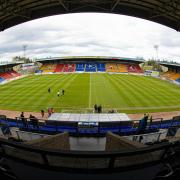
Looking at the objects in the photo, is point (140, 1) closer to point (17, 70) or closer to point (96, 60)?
point (17, 70)

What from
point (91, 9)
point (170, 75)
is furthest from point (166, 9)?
point (170, 75)

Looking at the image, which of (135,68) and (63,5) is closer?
(63,5)

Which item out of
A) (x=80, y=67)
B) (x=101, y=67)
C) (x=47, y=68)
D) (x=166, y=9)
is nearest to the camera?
(x=166, y=9)

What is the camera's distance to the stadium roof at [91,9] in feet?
33.5

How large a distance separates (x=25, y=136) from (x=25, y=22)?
6.80 metres

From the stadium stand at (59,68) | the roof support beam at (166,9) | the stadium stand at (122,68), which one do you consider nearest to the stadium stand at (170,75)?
the stadium stand at (122,68)

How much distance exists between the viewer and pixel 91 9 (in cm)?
1130

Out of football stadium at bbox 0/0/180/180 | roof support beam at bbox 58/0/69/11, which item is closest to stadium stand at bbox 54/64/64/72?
football stadium at bbox 0/0/180/180

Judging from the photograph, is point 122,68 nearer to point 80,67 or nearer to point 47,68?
point 80,67

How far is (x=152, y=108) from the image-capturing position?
24125 mm

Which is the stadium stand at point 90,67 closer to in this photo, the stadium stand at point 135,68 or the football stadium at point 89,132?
the stadium stand at point 135,68

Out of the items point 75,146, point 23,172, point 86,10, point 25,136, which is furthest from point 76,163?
point 86,10

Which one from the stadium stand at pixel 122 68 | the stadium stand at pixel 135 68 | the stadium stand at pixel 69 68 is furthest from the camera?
the stadium stand at pixel 135 68

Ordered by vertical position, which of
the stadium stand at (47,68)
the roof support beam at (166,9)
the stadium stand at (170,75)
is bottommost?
the stadium stand at (170,75)
